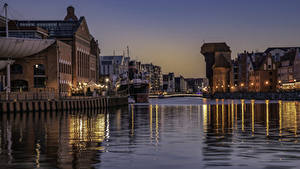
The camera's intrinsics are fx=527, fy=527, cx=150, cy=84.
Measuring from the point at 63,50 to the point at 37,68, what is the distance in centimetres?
973

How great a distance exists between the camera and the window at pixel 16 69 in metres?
105

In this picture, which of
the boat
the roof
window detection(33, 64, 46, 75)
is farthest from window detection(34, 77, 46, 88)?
the boat

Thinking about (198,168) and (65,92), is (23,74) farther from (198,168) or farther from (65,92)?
(198,168)

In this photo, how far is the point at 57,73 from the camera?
104125 millimetres

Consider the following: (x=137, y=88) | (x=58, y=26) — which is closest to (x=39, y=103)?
(x=58, y=26)

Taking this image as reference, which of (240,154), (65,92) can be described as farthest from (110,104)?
(240,154)

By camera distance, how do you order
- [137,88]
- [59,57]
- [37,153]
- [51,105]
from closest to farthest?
1. [37,153]
2. [51,105]
3. [59,57]
4. [137,88]

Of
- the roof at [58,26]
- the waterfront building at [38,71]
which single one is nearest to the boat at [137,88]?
the roof at [58,26]

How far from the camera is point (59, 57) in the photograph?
355 ft

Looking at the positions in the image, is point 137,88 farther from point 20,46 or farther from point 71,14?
point 20,46

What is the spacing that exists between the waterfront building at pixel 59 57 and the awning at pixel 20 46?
2.48 m

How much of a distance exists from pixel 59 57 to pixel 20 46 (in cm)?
1289

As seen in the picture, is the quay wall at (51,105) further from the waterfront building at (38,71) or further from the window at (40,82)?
the window at (40,82)

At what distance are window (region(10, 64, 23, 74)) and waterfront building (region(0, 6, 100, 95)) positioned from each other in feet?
0.79
